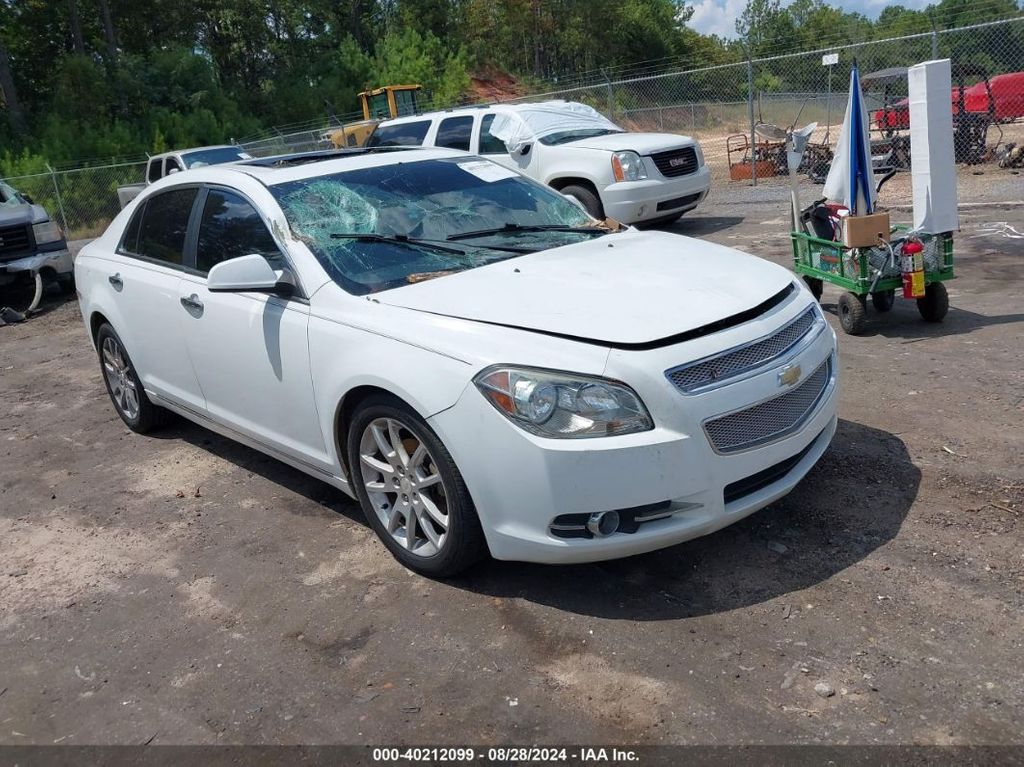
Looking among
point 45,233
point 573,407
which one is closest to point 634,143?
point 45,233

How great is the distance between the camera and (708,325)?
3.48 meters

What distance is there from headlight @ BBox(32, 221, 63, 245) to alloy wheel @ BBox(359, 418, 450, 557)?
33.4 feet

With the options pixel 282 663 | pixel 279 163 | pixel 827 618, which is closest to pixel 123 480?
pixel 279 163

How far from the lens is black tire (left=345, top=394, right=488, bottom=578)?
3535 mm

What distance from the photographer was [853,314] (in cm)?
667

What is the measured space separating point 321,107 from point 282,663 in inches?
1610

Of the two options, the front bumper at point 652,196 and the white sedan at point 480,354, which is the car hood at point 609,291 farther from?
the front bumper at point 652,196

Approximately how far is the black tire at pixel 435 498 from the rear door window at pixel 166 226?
187 centimetres

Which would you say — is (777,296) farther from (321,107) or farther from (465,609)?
(321,107)

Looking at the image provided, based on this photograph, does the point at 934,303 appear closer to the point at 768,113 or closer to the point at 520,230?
the point at 520,230

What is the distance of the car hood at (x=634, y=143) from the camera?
11.6 m

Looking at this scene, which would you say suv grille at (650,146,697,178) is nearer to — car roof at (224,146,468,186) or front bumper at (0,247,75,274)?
car roof at (224,146,468,186)

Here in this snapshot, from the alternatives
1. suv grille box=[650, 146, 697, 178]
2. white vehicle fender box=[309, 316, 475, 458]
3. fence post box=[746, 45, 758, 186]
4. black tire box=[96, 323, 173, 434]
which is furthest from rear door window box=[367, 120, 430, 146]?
white vehicle fender box=[309, 316, 475, 458]

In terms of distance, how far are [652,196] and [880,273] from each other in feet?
18.0
